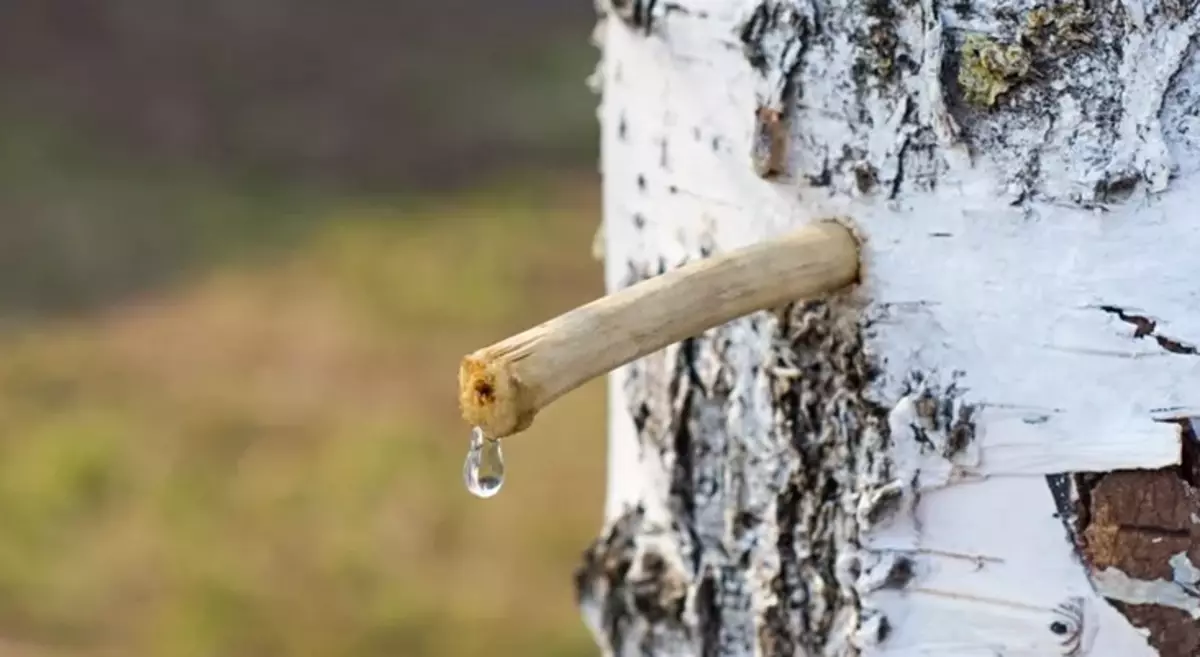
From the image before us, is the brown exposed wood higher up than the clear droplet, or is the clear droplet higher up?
the clear droplet

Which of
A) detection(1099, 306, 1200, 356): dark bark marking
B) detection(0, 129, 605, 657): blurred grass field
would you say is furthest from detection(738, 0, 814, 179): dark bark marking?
detection(0, 129, 605, 657): blurred grass field

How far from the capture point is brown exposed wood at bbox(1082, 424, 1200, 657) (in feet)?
1.31

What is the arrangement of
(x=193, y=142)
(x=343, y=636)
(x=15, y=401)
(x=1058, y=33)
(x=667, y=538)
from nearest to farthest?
(x=1058, y=33) → (x=667, y=538) → (x=343, y=636) → (x=15, y=401) → (x=193, y=142)

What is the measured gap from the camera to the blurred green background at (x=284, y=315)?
5.47 feet

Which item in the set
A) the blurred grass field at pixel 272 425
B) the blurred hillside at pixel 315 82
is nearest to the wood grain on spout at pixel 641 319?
the blurred grass field at pixel 272 425

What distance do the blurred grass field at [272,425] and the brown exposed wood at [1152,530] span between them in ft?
4.19

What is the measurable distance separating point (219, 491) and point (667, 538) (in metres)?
1.38

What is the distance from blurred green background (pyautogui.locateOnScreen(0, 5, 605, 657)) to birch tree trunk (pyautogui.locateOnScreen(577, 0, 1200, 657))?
1.22m

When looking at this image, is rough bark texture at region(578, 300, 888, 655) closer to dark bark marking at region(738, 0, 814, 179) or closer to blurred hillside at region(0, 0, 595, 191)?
dark bark marking at region(738, 0, 814, 179)

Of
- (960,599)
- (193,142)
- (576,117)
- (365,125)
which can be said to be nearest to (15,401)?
(193,142)

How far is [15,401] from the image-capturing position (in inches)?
77.0

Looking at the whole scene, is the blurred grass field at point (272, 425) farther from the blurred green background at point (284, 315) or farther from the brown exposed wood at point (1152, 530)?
the brown exposed wood at point (1152, 530)

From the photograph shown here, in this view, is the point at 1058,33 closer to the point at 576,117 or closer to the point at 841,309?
the point at 841,309

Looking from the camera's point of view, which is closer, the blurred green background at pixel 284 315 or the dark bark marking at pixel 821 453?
the dark bark marking at pixel 821 453
